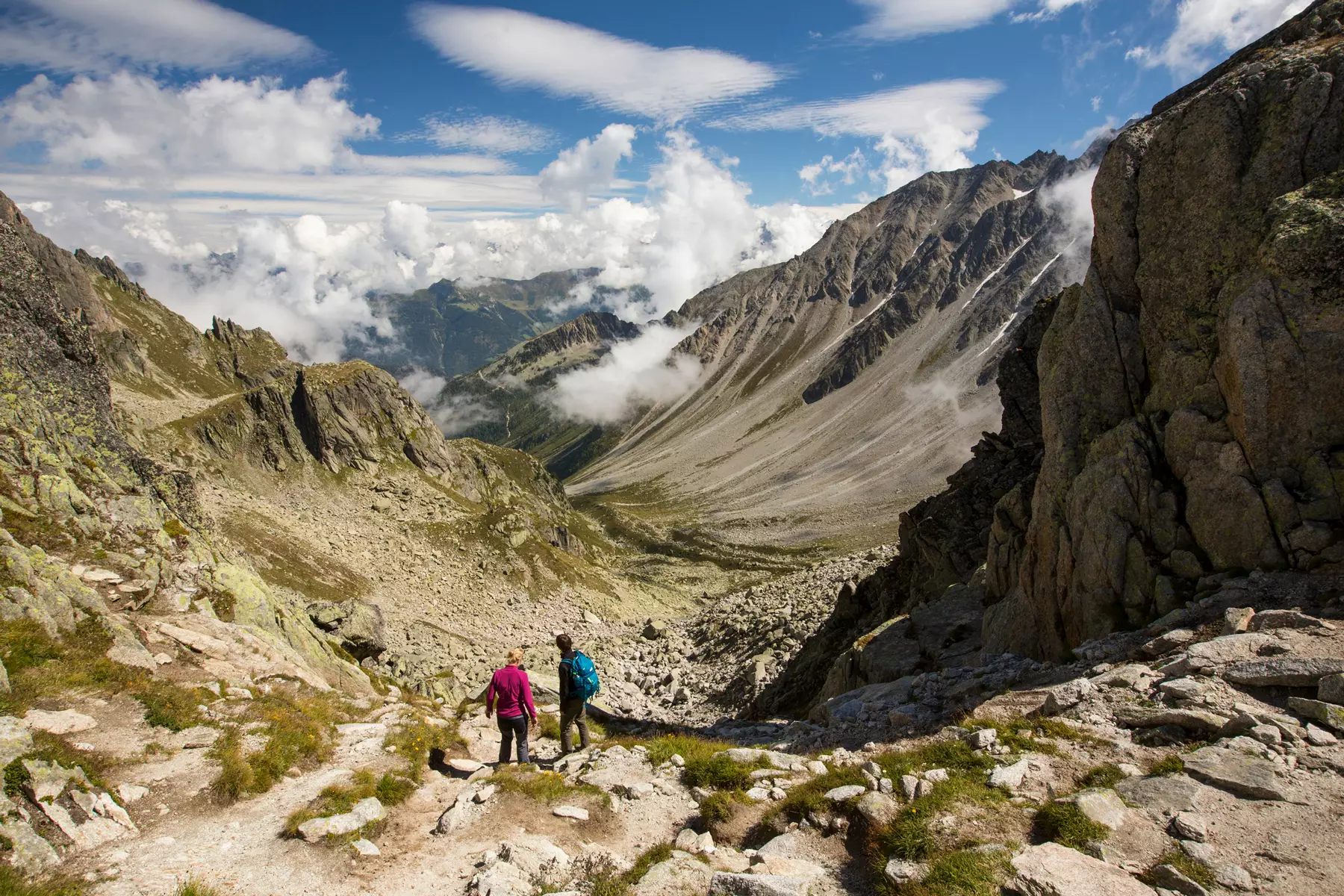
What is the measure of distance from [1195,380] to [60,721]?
28622mm

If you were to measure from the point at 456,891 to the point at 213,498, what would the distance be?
203 feet

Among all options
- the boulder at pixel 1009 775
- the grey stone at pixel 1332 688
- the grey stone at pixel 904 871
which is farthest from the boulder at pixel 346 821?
the grey stone at pixel 1332 688

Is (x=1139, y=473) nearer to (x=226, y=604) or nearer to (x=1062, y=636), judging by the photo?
(x=1062, y=636)

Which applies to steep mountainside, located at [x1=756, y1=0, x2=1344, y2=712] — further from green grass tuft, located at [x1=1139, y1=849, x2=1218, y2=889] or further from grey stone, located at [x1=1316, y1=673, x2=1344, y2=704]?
green grass tuft, located at [x1=1139, y1=849, x2=1218, y2=889]

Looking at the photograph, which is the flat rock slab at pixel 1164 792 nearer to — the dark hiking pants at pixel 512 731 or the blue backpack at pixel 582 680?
the blue backpack at pixel 582 680

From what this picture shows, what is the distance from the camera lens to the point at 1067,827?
31.8 ft

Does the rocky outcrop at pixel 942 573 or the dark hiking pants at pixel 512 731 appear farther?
the rocky outcrop at pixel 942 573

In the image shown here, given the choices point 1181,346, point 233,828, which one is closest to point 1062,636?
point 1181,346

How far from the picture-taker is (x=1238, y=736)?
11.1 meters

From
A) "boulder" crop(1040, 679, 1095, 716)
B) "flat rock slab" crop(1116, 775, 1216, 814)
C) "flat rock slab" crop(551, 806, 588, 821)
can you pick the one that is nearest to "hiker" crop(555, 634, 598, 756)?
"flat rock slab" crop(551, 806, 588, 821)

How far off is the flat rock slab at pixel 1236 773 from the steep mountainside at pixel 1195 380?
663cm

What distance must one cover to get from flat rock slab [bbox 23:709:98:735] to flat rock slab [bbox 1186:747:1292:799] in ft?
65.6

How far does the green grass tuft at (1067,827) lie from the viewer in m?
9.41

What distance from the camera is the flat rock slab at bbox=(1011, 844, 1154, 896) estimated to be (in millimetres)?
8289
